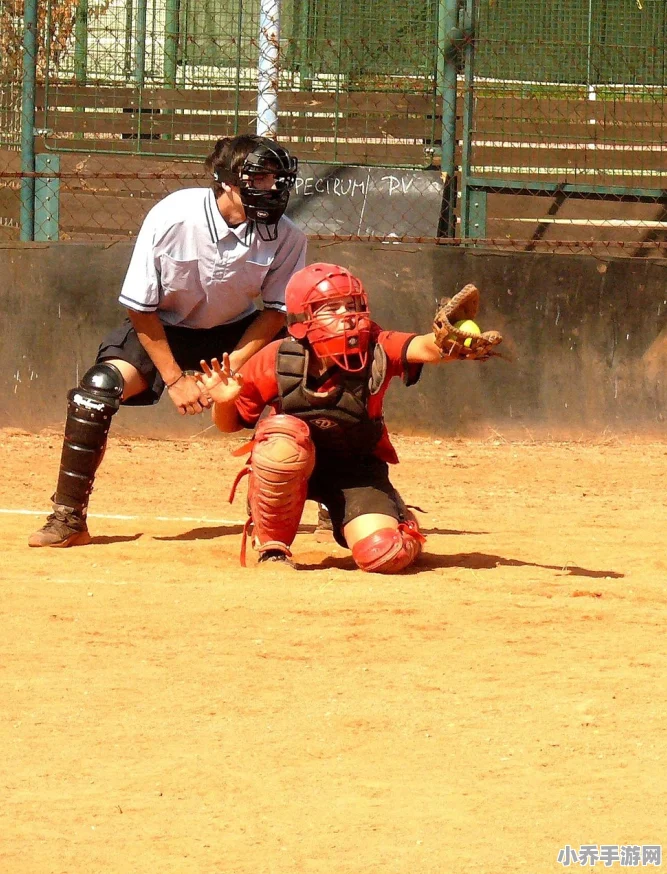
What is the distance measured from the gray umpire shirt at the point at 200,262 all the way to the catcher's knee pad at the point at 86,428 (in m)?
0.37

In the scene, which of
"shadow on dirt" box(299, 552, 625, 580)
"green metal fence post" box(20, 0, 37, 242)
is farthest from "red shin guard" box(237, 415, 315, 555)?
"green metal fence post" box(20, 0, 37, 242)

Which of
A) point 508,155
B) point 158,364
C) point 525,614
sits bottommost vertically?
point 525,614

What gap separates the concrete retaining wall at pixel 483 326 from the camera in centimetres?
897

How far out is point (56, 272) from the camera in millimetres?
8961

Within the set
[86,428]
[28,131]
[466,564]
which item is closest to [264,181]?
[86,428]

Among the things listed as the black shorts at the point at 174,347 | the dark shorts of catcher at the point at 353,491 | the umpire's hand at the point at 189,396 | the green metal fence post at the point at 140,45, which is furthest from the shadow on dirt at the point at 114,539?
the green metal fence post at the point at 140,45

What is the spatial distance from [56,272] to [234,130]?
81.5 inches

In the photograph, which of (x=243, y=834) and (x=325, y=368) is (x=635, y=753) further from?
(x=325, y=368)

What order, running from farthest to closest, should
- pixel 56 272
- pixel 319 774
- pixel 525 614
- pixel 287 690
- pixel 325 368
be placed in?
pixel 56 272 → pixel 325 368 → pixel 525 614 → pixel 287 690 → pixel 319 774

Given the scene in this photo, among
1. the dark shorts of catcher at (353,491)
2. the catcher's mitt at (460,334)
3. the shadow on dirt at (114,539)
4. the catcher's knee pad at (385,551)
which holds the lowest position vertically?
the shadow on dirt at (114,539)

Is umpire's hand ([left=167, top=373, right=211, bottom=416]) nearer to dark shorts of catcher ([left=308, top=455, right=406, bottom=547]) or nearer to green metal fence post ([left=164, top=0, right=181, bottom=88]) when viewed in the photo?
dark shorts of catcher ([left=308, top=455, right=406, bottom=547])

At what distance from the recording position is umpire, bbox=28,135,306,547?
564cm

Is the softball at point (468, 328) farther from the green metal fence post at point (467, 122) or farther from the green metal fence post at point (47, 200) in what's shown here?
the green metal fence post at point (47, 200)

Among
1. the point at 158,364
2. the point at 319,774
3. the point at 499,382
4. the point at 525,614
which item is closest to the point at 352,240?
the point at 499,382
